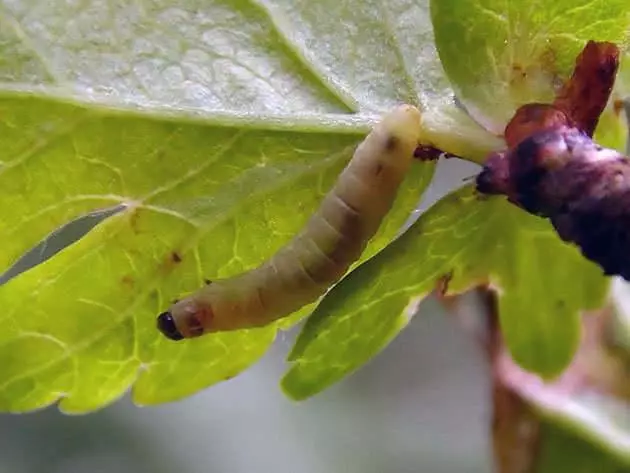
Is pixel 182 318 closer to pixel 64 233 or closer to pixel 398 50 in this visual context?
pixel 398 50

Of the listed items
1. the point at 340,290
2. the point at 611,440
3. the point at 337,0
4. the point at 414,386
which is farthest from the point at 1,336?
the point at 414,386

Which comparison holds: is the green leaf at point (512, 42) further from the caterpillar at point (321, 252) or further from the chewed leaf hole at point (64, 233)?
the chewed leaf hole at point (64, 233)

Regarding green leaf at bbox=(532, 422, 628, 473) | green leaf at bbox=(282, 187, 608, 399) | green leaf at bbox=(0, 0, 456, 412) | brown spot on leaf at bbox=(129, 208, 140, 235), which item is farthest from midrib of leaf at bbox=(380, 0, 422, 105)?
green leaf at bbox=(532, 422, 628, 473)

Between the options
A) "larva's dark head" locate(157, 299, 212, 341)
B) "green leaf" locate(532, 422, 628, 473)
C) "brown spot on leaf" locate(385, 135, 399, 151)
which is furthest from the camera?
"green leaf" locate(532, 422, 628, 473)

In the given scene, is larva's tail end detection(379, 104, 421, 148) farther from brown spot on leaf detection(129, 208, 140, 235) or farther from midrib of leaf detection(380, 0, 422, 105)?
brown spot on leaf detection(129, 208, 140, 235)

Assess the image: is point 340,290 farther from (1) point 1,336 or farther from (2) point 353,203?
(1) point 1,336

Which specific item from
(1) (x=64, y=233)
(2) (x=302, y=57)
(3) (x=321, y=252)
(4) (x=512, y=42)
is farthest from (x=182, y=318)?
(1) (x=64, y=233)

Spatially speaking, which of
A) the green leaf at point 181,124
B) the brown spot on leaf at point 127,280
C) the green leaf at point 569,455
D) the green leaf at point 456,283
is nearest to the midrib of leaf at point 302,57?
the green leaf at point 181,124
